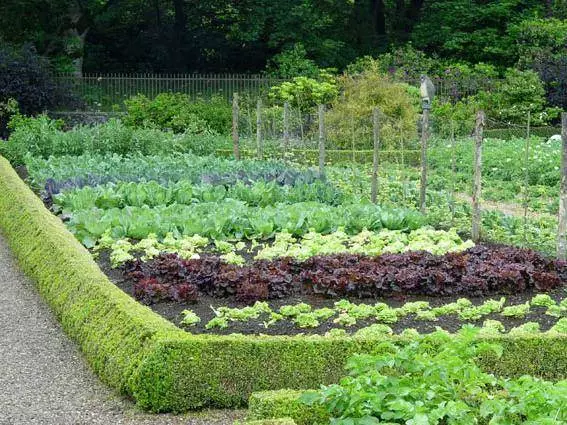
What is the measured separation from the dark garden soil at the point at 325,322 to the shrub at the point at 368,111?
13982 mm

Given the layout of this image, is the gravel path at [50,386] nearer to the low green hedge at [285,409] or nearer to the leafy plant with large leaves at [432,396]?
the low green hedge at [285,409]

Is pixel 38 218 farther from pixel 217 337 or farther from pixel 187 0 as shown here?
pixel 187 0

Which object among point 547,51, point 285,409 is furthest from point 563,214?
point 547,51

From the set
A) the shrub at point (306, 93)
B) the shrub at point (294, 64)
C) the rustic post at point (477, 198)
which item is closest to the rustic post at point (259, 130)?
the shrub at point (306, 93)

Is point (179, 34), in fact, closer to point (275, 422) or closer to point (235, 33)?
point (235, 33)

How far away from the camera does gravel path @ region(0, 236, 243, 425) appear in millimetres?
7504

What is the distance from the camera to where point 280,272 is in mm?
10516

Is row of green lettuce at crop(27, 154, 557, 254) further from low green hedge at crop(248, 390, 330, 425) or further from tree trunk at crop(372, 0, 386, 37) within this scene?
tree trunk at crop(372, 0, 386, 37)

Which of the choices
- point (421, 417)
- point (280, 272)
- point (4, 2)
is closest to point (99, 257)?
point (280, 272)

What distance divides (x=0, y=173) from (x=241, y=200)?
5.30 m

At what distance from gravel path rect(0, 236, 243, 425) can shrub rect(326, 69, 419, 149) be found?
→ 15038 millimetres

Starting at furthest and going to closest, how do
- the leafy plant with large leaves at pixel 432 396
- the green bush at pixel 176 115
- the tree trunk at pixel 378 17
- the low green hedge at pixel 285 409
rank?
the tree trunk at pixel 378 17 → the green bush at pixel 176 115 → the low green hedge at pixel 285 409 → the leafy plant with large leaves at pixel 432 396

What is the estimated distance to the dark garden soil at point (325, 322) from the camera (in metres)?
8.92

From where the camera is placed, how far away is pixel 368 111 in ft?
83.5
